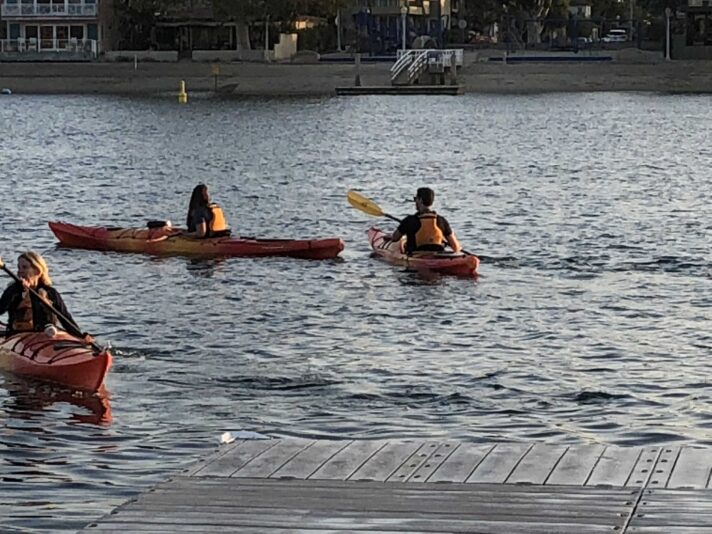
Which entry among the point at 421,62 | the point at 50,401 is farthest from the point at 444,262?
the point at 421,62

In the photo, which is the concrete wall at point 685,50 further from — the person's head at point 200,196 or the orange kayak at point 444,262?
the orange kayak at point 444,262

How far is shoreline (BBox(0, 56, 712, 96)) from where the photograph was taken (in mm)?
99125

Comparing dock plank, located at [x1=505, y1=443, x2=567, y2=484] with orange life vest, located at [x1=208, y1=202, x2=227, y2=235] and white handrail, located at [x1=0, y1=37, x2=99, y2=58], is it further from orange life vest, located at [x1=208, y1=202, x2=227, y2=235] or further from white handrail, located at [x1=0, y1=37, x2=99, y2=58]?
white handrail, located at [x1=0, y1=37, x2=99, y2=58]

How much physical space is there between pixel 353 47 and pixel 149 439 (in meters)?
105

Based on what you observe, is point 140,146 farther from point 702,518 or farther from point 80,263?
point 702,518

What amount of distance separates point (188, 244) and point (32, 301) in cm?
1022

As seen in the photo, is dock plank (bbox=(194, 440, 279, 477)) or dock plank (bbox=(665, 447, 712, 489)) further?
dock plank (bbox=(194, 440, 279, 477))

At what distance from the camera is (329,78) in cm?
9894

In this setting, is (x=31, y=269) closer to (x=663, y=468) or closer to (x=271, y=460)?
(x=271, y=460)

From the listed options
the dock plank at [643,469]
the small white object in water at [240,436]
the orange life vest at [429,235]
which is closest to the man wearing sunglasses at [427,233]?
the orange life vest at [429,235]

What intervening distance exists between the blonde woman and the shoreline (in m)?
82.9

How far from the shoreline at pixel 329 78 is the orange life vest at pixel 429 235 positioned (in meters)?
75.2

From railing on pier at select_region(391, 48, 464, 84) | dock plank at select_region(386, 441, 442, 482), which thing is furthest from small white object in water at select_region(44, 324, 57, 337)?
railing on pier at select_region(391, 48, 464, 84)

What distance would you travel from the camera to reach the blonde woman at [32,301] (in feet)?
52.0
